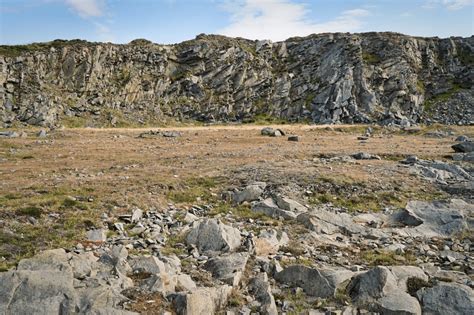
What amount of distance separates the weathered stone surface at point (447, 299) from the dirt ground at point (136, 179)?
10139 millimetres

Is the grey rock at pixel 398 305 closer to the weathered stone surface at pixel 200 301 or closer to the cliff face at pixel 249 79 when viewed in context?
the weathered stone surface at pixel 200 301

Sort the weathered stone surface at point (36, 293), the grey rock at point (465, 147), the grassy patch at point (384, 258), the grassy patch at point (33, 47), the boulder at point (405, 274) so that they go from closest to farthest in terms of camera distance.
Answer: the weathered stone surface at point (36, 293) → the boulder at point (405, 274) → the grassy patch at point (384, 258) → the grey rock at point (465, 147) → the grassy patch at point (33, 47)

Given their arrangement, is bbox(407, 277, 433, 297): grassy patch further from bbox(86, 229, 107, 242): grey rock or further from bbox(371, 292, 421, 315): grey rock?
bbox(86, 229, 107, 242): grey rock

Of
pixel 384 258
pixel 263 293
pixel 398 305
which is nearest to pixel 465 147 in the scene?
pixel 384 258

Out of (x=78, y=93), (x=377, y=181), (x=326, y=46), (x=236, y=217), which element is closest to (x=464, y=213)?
(x=377, y=181)

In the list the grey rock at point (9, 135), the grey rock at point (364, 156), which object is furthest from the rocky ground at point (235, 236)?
the grey rock at point (9, 135)

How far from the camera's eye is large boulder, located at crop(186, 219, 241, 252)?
14695 mm

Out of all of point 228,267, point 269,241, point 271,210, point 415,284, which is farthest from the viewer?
point 271,210

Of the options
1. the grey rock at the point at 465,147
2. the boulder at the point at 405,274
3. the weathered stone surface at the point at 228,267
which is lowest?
the boulder at the point at 405,274

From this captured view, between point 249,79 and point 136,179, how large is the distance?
71418mm

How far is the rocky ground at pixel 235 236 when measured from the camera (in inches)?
425

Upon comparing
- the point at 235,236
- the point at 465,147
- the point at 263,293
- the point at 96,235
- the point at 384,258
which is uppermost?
the point at 465,147

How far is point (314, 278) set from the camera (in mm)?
12312

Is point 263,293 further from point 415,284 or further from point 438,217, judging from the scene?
point 438,217
